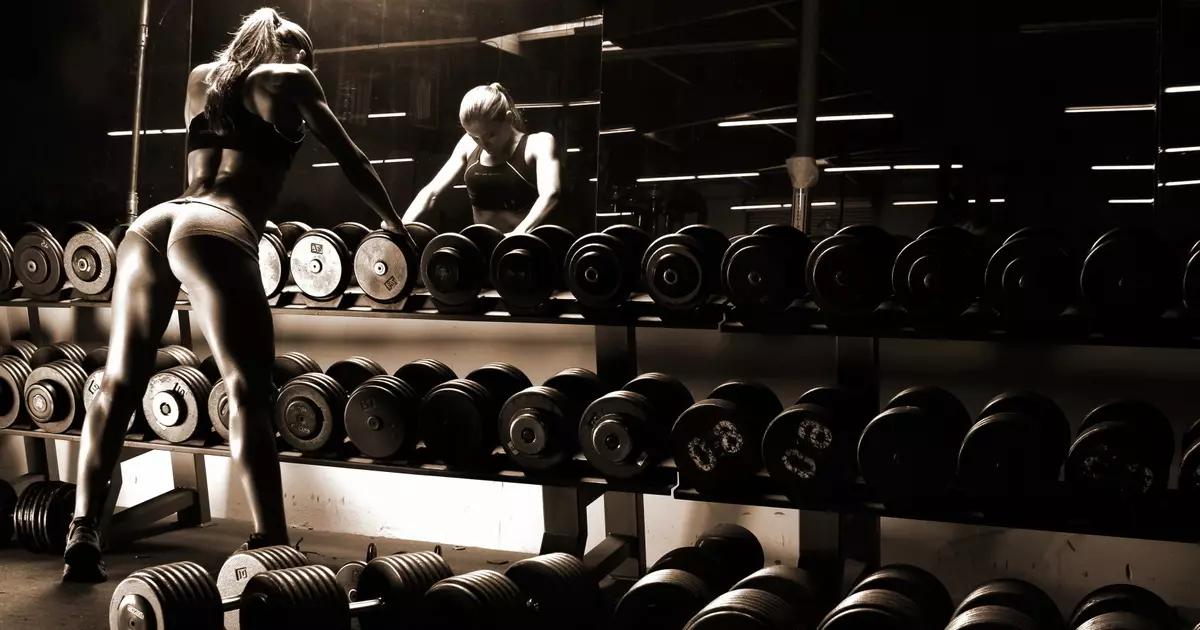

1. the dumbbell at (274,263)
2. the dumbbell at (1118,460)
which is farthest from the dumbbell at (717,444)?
the dumbbell at (274,263)

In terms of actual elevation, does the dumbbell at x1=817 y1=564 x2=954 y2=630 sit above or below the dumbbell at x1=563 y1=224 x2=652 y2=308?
below

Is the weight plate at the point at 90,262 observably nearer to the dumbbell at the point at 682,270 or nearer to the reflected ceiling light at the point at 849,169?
the dumbbell at the point at 682,270

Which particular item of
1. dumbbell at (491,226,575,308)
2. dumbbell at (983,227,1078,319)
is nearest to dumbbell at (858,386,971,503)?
dumbbell at (983,227,1078,319)

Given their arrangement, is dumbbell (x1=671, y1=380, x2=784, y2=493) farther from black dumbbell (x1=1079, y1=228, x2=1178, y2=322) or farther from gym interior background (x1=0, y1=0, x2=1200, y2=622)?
black dumbbell (x1=1079, y1=228, x2=1178, y2=322)

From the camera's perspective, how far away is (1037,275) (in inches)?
101

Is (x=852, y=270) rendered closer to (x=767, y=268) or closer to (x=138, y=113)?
(x=767, y=268)

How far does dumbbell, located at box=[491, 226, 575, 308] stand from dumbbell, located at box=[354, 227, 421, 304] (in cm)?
32

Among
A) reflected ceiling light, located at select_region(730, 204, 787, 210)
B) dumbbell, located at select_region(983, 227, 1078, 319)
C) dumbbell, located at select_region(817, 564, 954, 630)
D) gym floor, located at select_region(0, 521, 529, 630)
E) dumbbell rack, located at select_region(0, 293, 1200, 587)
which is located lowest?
gym floor, located at select_region(0, 521, 529, 630)

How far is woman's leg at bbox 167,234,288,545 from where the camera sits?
2.83 meters

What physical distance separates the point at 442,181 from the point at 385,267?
2.06ft

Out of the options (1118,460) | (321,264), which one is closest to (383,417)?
(321,264)

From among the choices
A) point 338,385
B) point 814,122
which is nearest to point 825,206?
point 814,122

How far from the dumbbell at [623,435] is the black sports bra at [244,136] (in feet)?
3.99

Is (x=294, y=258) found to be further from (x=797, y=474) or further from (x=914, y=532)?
(x=914, y=532)
